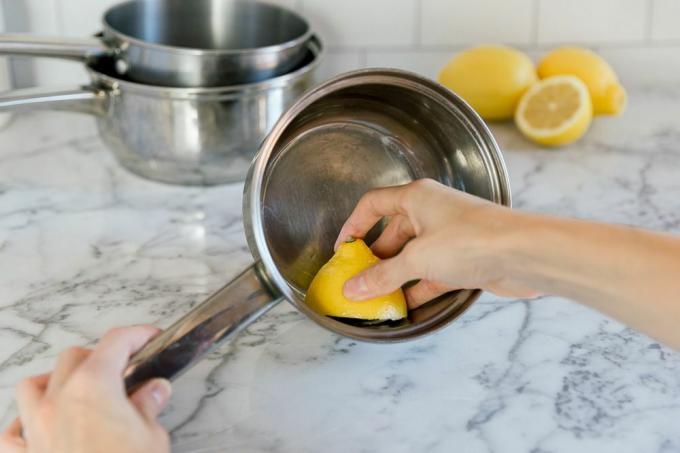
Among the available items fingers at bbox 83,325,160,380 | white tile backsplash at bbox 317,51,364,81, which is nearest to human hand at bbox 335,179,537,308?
fingers at bbox 83,325,160,380

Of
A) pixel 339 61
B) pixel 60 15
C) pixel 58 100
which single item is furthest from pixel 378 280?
pixel 60 15

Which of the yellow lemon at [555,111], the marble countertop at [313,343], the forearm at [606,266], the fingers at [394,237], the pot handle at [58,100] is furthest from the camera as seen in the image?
the yellow lemon at [555,111]

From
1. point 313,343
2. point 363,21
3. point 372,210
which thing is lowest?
point 313,343

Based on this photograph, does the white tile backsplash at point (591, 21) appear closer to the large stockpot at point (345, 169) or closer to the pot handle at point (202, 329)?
the large stockpot at point (345, 169)

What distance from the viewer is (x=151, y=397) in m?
0.65

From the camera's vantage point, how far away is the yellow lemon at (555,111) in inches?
44.8

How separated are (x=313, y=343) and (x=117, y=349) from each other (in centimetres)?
21

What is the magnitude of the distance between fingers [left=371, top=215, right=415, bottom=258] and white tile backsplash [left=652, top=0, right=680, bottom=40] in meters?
0.62

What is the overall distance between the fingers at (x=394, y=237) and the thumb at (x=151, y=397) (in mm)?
264

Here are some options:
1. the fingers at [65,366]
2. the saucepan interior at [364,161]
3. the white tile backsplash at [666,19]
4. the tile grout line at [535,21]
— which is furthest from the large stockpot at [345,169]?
the white tile backsplash at [666,19]

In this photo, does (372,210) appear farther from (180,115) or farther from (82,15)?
(82,15)

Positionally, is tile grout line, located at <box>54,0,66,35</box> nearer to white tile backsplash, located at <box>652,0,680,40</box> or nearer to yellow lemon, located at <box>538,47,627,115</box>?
yellow lemon, located at <box>538,47,627,115</box>

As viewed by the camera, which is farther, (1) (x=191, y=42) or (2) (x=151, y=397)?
(1) (x=191, y=42)

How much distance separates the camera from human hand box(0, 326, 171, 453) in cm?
61
